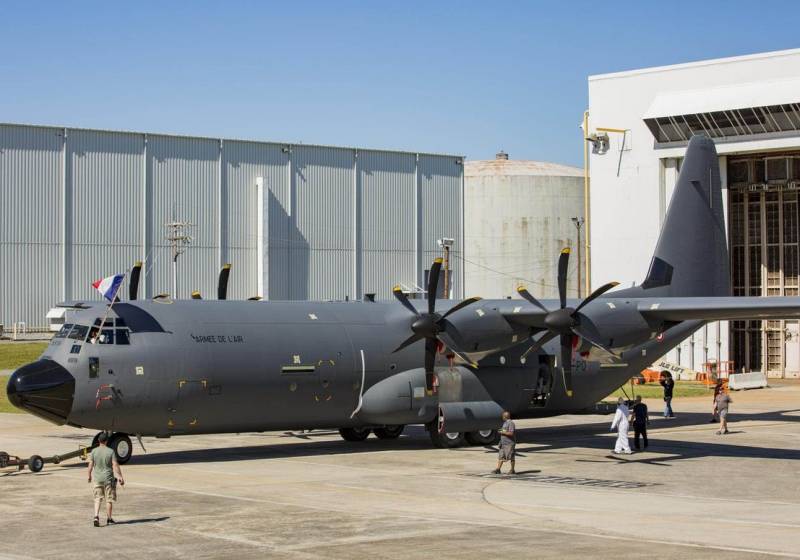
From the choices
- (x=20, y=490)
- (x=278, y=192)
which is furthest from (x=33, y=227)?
(x=20, y=490)

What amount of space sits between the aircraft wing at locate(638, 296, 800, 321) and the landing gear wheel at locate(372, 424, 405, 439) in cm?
800

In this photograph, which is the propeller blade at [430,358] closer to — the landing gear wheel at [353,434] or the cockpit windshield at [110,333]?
the landing gear wheel at [353,434]

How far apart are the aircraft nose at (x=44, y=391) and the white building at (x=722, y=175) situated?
42656mm

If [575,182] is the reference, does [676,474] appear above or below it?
below

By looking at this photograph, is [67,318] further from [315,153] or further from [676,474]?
[315,153]

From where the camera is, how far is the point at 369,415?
28844 millimetres

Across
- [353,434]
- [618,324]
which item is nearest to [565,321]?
[618,324]

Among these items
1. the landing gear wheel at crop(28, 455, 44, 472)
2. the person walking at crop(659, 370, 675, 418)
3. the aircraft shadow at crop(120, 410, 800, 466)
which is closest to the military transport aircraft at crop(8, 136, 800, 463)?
the aircraft shadow at crop(120, 410, 800, 466)

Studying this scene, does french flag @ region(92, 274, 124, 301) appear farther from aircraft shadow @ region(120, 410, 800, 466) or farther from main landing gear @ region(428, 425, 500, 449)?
main landing gear @ region(428, 425, 500, 449)

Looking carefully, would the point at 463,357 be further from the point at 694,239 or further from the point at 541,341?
the point at 694,239

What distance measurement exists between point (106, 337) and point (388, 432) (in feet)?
32.6

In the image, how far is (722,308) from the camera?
2800 cm

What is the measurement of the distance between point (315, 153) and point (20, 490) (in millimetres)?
58105

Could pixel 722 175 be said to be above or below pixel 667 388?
above
